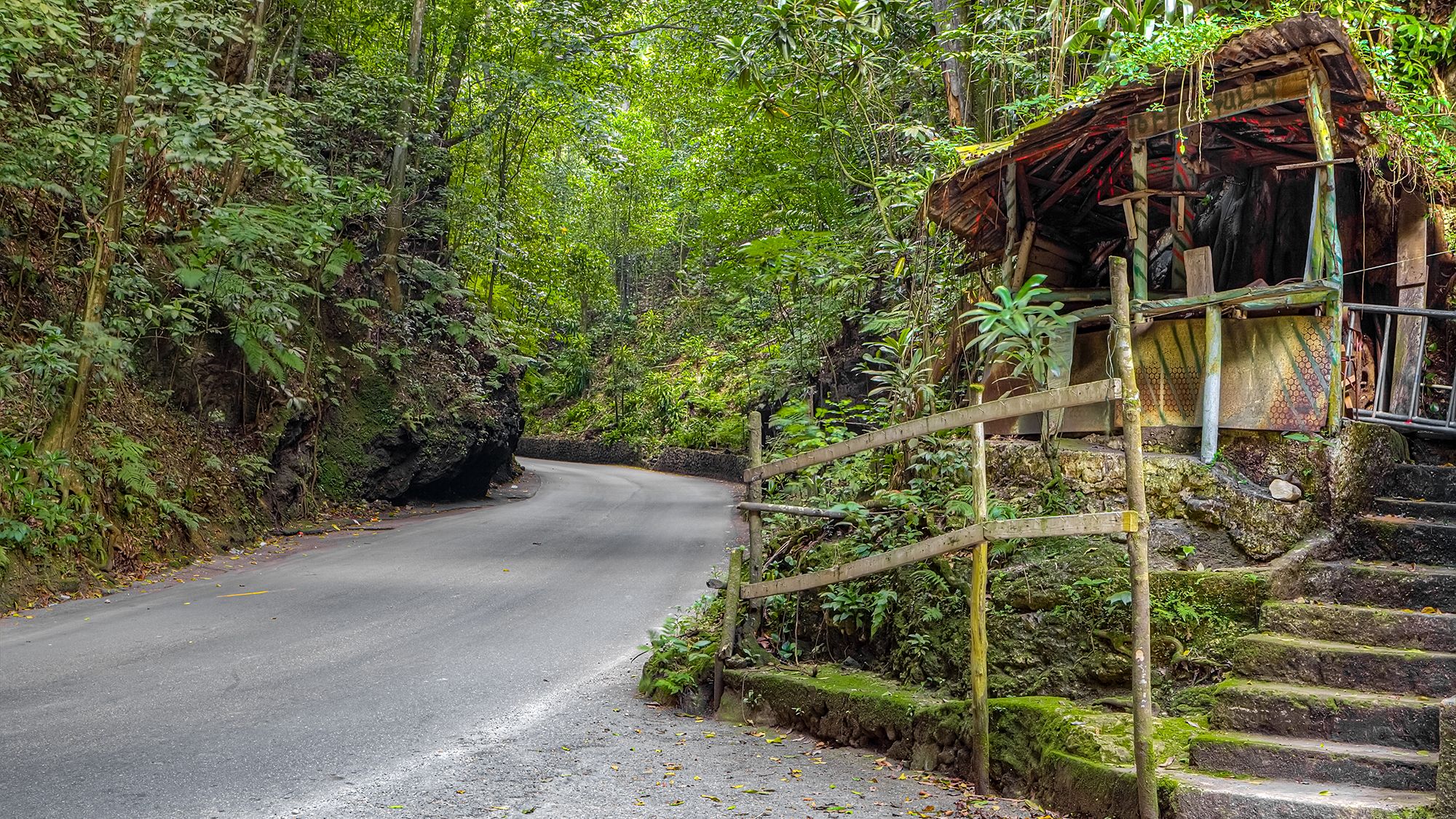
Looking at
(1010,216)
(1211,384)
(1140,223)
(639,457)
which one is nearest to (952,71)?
(1010,216)

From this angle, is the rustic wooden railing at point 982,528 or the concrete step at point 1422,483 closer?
the rustic wooden railing at point 982,528

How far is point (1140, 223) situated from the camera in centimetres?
750

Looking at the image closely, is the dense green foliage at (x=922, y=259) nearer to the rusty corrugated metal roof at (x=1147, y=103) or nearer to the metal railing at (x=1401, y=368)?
the rusty corrugated metal roof at (x=1147, y=103)

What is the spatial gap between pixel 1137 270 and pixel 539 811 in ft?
18.4

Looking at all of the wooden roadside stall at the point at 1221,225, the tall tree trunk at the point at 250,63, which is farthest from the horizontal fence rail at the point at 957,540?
the tall tree trunk at the point at 250,63

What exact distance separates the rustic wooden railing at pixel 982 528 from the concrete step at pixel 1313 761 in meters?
0.56

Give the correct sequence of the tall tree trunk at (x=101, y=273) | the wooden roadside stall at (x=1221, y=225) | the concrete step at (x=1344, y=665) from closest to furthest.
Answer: the concrete step at (x=1344, y=665), the wooden roadside stall at (x=1221, y=225), the tall tree trunk at (x=101, y=273)

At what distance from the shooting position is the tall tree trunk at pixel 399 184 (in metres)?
18.4

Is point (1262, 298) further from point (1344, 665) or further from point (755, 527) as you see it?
point (755, 527)

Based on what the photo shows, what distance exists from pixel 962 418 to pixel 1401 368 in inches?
194

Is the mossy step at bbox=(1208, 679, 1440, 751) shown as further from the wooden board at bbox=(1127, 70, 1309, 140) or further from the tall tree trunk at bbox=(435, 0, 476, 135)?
the tall tree trunk at bbox=(435, 0, 476, 135)

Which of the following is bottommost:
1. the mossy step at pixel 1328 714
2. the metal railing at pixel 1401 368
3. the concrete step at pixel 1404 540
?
the mossy step at pixel 1328 714

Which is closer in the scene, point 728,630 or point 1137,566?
point 1137,566

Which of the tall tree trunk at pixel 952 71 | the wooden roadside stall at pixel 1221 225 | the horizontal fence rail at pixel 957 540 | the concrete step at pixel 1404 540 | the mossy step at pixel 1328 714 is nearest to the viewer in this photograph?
the mossy step at pixel 1328 714
